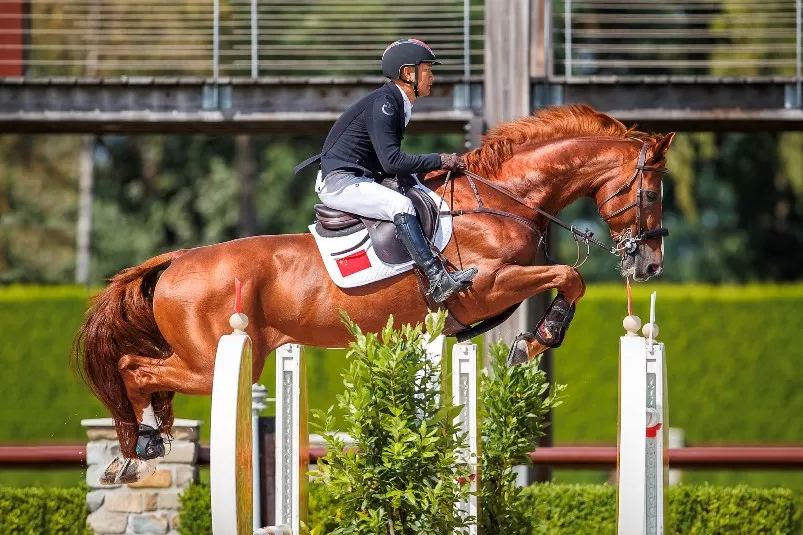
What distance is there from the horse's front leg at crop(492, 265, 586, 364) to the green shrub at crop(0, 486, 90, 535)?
2.96m

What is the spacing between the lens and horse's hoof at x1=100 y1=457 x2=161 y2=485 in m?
5.15

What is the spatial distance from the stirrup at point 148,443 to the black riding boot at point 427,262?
1.45 metres

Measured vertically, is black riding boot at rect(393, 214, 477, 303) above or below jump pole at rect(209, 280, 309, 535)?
above

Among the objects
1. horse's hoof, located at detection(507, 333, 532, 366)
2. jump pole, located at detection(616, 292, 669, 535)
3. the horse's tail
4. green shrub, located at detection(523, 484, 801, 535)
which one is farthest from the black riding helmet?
green shrub, located at detection(523, 484, 801, 535)

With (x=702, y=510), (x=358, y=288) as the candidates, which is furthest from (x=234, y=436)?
(x=702, y=510)

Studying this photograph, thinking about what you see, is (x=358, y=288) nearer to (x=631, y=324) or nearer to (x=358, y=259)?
(x=358, y=259)

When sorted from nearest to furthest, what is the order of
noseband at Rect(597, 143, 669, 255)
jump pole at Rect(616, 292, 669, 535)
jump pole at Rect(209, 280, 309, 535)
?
1. jump pole at Rect(209, 280, 309, 535)
2. jump pole at Rect(616, 292, 669, 535)
3. noseband at Rect(597, 143, 669, 255)

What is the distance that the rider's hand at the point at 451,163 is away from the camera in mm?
4965

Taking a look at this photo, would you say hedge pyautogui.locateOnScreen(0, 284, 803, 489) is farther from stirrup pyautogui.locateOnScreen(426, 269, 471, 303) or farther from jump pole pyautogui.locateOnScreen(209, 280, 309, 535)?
jump pole pyautogui.locateOnScreen(209, 280, 309, 535)

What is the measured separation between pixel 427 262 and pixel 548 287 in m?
0.54

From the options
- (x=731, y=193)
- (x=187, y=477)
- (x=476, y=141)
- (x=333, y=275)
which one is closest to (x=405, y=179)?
(x=333, y=275)

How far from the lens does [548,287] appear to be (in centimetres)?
488

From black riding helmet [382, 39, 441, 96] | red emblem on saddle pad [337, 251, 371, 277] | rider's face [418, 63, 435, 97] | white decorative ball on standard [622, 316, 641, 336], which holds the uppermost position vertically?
black riding helmet [382, 39, 441, 96]

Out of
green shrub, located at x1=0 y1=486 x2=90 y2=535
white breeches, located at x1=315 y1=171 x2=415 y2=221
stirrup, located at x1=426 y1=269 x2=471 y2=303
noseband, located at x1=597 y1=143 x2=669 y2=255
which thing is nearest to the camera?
stirrup, located at x1=426 y1=269 x2=471 y2=303
